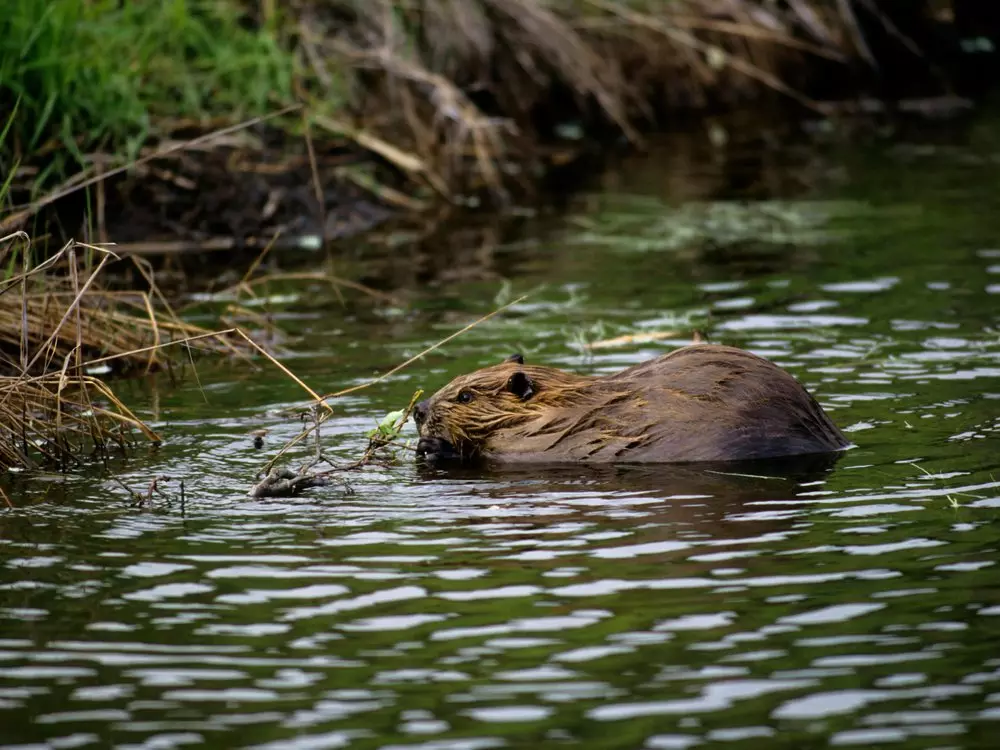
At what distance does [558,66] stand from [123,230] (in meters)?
4.25

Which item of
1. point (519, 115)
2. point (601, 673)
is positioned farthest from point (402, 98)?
point (601, 673)

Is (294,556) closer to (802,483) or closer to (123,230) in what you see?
(802,483)

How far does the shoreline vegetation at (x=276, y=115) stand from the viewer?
24.6ft

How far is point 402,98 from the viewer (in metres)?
11.9

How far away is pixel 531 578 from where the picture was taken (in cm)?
455

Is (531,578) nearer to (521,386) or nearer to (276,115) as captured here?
(521,386)

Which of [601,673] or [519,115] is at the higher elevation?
[519,115]

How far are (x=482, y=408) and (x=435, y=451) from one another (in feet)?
0.75

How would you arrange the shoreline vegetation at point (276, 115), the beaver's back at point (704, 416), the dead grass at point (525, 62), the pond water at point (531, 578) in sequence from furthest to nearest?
the dead grass at point (525, 62) < the shoreline vegetation at point (276, 115) < the beaver's back at point (704, 416) < the pond water at point (531, 578)

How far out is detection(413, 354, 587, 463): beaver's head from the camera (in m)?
6.23

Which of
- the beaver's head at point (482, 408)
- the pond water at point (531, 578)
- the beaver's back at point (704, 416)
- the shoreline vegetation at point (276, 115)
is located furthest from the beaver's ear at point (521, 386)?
the shoreline vegetation at point (276, 115)

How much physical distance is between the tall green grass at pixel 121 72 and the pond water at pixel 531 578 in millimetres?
2367

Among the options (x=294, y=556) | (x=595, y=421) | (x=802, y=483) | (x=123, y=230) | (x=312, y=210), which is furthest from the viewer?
(x=312, y=210)

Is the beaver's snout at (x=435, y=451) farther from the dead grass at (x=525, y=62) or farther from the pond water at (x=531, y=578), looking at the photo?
the dead grass at (x=525, y=62)
